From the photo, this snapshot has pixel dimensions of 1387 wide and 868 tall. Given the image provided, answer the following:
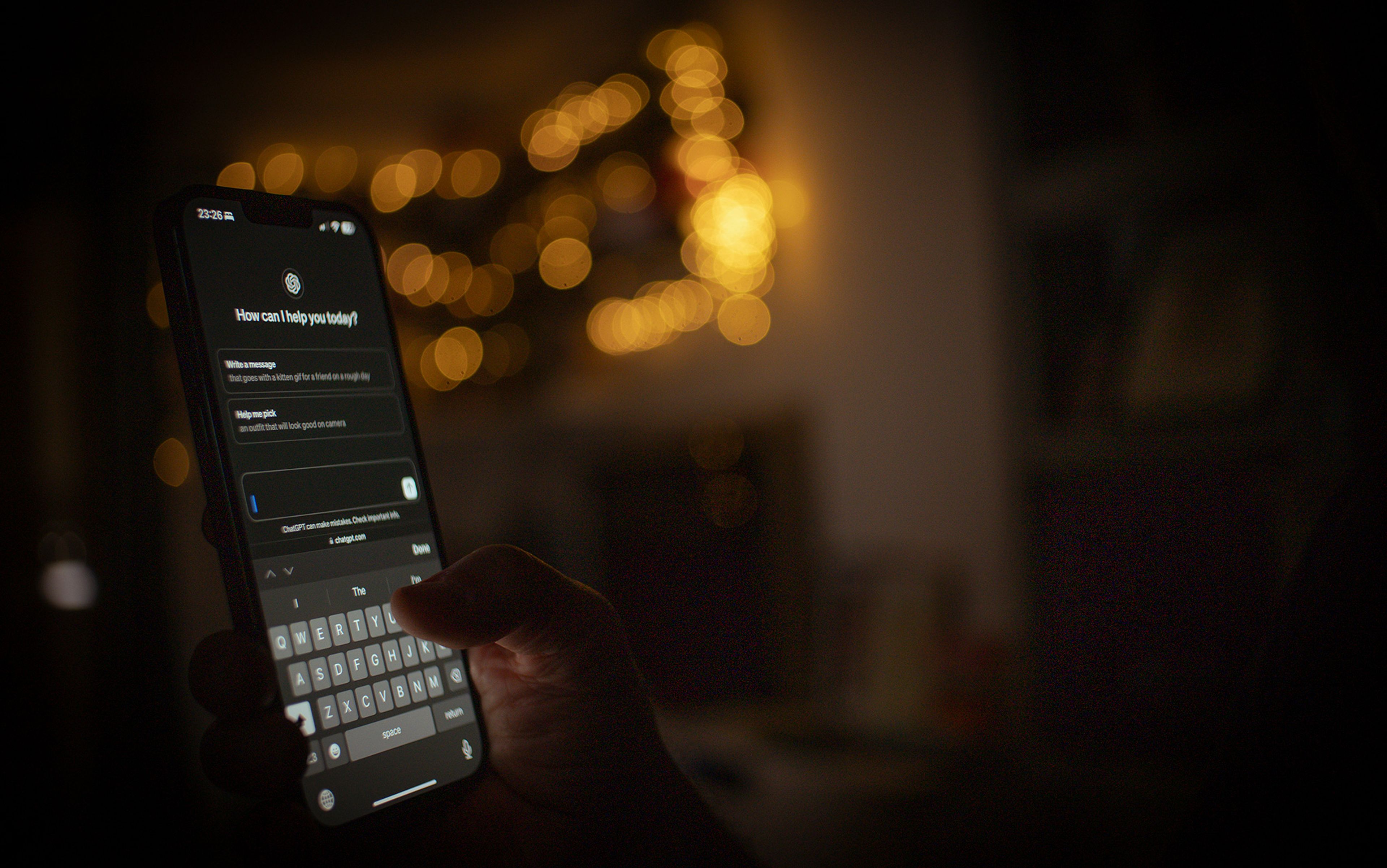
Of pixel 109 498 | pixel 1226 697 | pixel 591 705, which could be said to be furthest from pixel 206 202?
pixel 109 498

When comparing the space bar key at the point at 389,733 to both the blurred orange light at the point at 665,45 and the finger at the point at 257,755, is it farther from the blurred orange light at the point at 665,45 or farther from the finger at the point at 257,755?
the blurred orange light at the point at 665,45

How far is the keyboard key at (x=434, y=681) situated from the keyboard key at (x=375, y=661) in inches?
1.4

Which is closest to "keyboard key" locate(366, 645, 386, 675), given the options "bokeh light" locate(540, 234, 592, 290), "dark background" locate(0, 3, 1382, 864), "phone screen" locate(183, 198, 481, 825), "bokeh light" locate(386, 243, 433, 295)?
"phone screen" locate(183, 198, 481, 825)

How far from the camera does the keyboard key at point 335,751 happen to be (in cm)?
47

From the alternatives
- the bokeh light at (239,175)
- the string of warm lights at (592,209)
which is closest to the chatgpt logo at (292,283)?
the string of warm lights at (592,209)

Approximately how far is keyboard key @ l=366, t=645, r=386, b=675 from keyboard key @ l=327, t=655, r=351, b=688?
15 millimetres

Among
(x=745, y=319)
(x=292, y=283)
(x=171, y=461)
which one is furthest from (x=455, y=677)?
(x=171, y=461)

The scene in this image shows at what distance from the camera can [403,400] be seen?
569 millimetres

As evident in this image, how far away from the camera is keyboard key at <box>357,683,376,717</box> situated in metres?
0.50

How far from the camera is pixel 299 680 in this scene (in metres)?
0.47

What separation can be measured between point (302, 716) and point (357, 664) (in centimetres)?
5

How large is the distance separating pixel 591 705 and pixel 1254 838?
1.73ft

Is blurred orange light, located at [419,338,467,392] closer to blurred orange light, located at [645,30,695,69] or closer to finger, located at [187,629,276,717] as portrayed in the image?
blurred orange light, located at [645,30,695,69]

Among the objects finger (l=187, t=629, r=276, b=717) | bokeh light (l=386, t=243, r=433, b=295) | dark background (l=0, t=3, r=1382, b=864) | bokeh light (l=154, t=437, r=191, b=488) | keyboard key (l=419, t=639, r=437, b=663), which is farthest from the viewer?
bokeh light (l=386, t=243, r=433, b=295)
